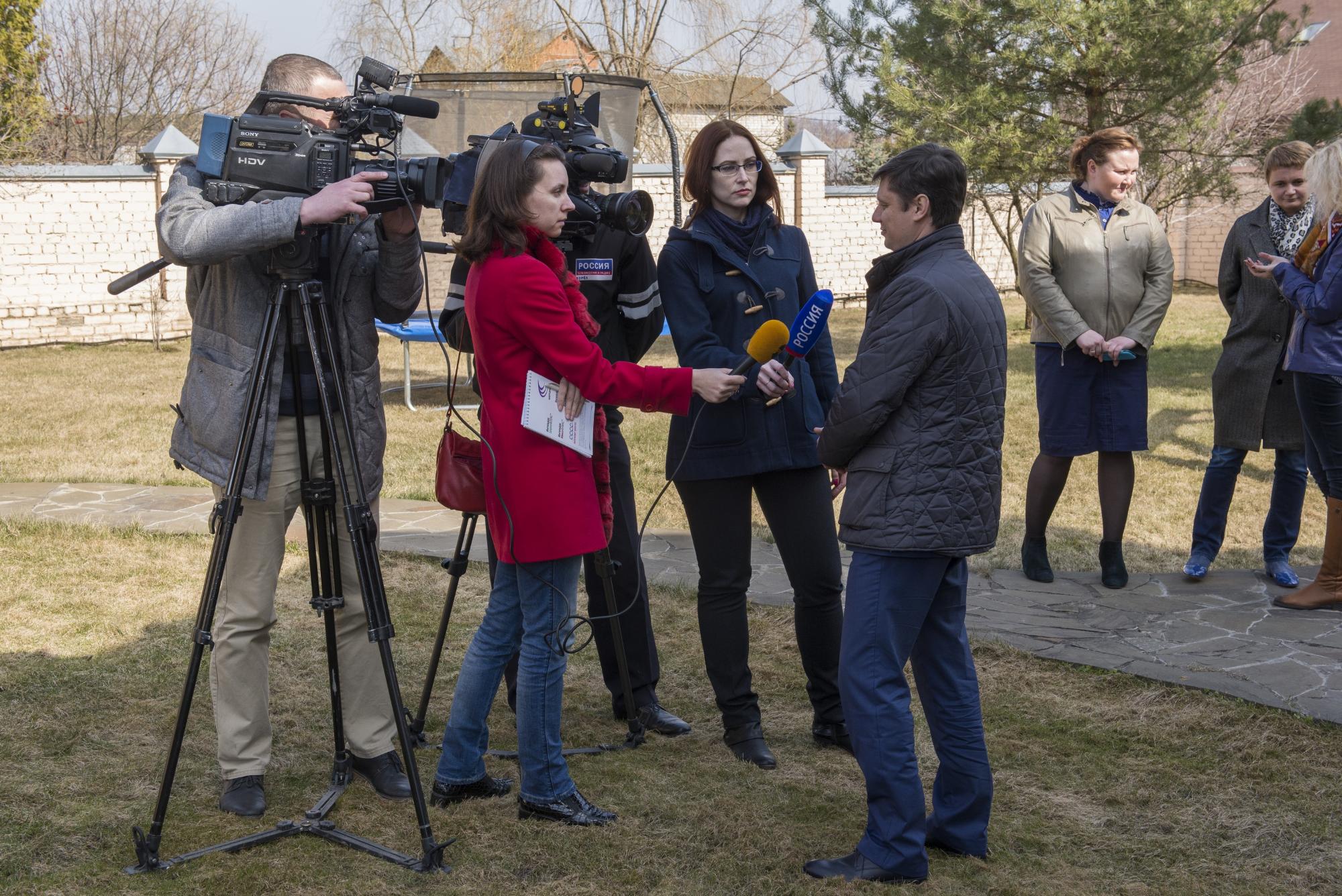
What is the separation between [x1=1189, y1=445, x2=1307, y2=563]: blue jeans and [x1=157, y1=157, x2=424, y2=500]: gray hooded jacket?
3.90 m

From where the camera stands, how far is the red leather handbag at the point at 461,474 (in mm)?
3238

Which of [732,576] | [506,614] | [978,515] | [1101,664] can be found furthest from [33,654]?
[1101,664]

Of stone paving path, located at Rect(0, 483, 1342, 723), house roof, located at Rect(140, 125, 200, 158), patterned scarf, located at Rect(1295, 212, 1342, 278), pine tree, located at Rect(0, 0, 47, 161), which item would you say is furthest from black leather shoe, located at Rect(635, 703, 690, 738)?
house roof, located at Rect(140, 125, 200, 158)

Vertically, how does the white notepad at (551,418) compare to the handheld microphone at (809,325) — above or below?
below

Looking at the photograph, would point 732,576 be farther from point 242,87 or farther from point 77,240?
point 242,87

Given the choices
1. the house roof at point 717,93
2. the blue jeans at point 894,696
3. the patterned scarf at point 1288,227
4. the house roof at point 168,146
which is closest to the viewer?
the blue jeans at point 894,696

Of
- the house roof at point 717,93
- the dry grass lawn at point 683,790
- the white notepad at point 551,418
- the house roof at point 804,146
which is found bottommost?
the dry grass lawn at point 683,790

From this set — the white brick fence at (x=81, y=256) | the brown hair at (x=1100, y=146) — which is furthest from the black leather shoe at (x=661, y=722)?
the white brick fence at (x=81, y=256)

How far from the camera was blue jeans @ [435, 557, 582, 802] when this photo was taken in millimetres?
3252

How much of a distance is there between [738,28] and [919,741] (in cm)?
2042

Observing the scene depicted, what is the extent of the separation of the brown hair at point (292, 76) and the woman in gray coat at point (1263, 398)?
13.5 feet

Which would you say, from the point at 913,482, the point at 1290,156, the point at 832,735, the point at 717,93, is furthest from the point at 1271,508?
the point at 717,93

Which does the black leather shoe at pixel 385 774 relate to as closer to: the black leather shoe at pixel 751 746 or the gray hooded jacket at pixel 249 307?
the gray hooded jacket at pixel 249 307

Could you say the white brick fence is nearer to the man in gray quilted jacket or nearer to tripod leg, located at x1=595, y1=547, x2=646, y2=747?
tripod leg, located at x1=595, y1=547, x2=646, y2=747
